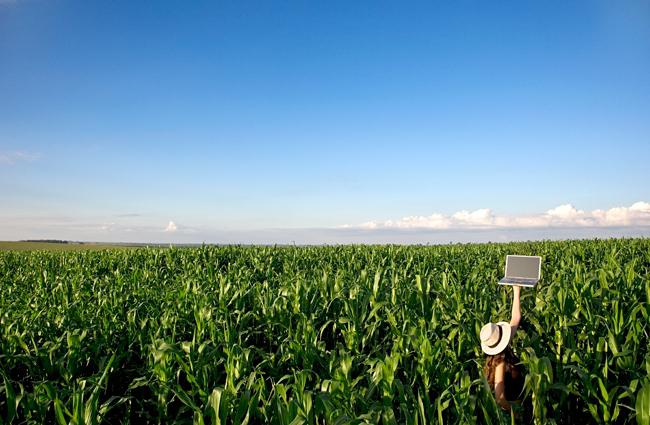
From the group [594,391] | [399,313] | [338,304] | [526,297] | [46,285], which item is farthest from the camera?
[46,285]

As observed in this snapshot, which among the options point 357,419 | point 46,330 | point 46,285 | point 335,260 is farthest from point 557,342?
point 46,285

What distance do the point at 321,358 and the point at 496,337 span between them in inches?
64.6

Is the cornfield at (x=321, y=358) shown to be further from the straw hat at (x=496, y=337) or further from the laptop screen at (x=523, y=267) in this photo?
the laptop screen at (x=523, y=267)

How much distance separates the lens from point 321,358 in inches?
170

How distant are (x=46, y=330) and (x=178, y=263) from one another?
858 cm

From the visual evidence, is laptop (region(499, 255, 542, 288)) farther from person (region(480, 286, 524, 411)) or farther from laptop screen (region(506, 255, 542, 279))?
person (region(480, 286, 524, 411))

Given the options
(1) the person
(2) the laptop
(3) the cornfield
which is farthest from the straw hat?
(2) the laptop

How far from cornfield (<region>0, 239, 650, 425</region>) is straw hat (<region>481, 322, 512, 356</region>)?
226mm

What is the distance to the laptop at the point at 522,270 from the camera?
3.63m

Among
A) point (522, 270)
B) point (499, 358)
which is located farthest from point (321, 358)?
point (522, 270)

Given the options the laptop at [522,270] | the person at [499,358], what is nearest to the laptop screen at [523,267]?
the laptop at [522,270]

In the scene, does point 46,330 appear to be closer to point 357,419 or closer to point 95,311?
point 95,311

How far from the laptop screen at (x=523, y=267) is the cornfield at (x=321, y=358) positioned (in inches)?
23.2

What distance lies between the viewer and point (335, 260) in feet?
42.1
